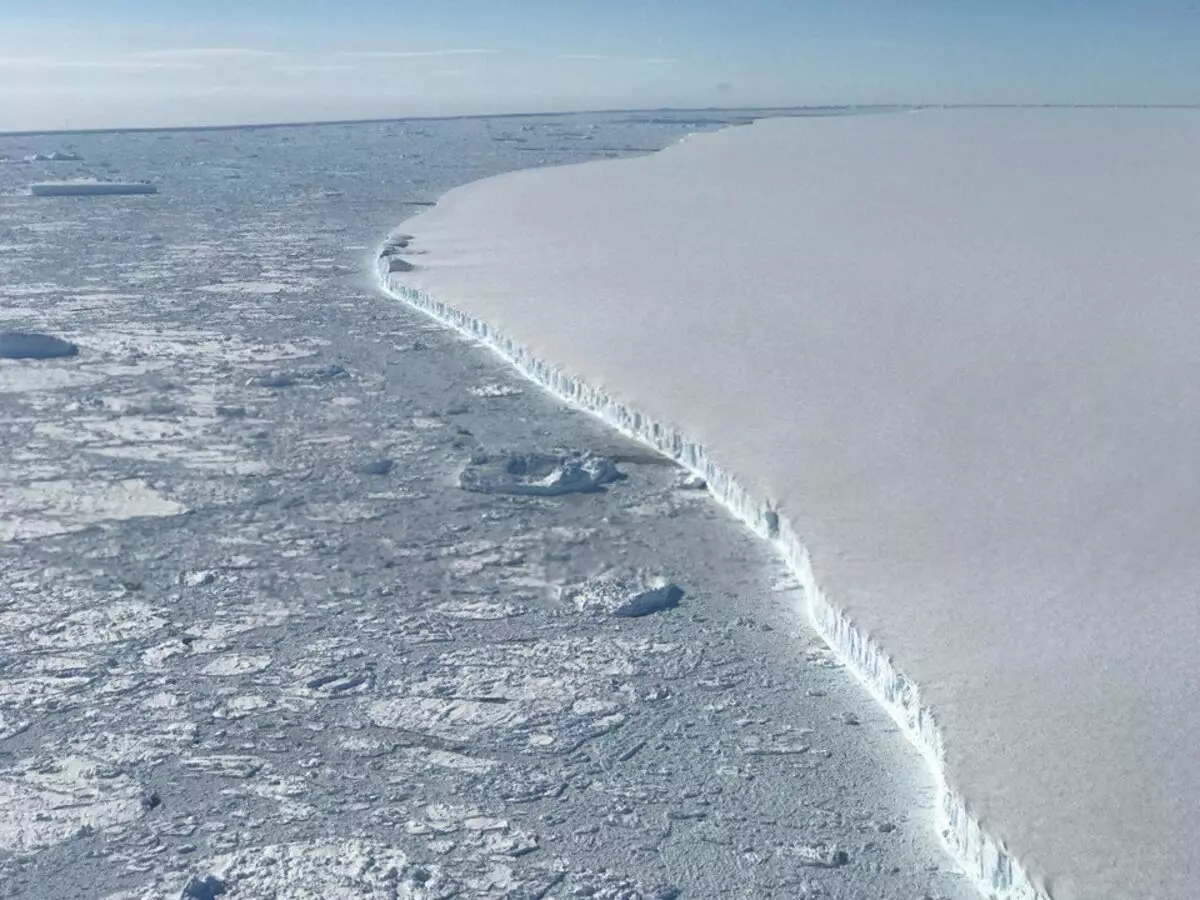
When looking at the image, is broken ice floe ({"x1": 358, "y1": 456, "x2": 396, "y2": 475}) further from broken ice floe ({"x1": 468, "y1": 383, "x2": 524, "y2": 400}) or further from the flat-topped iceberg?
the flat-topped iceberg

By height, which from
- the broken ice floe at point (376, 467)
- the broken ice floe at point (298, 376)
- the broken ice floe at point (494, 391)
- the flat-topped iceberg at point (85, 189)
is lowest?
the broken ice floe at point (376, 467)

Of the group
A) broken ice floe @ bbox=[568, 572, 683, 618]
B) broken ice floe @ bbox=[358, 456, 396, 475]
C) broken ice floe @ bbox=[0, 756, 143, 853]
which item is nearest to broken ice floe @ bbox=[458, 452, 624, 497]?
broken ice floe @ bbox=[358, 456, 396, 475]

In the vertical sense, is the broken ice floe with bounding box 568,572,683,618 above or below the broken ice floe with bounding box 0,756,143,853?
above

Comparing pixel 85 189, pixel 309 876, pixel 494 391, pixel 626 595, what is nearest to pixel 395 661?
pixel 626 595

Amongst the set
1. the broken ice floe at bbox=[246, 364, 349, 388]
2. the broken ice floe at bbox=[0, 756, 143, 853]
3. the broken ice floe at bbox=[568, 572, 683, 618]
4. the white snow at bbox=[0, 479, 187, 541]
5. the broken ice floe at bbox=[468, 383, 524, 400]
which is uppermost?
the broken ice floe at bbox=[246, 364, 349, 388]

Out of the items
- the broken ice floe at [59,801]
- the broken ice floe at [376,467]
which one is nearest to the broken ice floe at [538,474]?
the broken ice floe at [376,467]

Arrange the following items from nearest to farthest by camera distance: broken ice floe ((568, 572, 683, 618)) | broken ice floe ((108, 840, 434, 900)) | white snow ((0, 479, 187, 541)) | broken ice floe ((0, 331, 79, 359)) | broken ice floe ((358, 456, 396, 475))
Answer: broken ice floe ((108, 840, 434, 900)), broken ice floe ((568, 572, 683, 618)), white snow ((0, 479, 187, 541)), broken ice floe ((358, 456, 396, 475)), broken ice floe ((0, 331, 79, 359))

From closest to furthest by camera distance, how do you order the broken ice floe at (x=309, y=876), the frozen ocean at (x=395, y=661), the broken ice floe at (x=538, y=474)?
1. the broken ice floe at (x=309, y=876)
2. the frozen ocean at (x=395, y=661)
3. the broken ice floe at (x=538, y=474)

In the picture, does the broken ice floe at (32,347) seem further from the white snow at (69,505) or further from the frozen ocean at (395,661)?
the white snow at (69,505)
